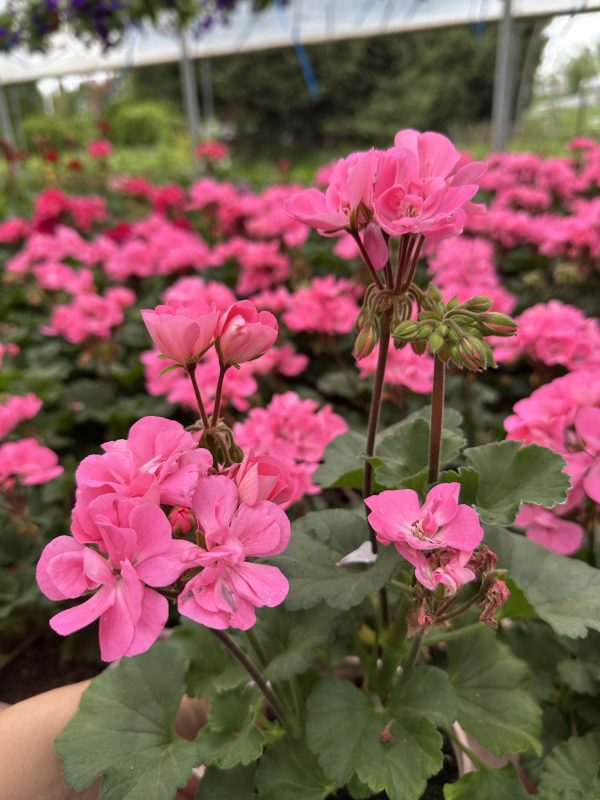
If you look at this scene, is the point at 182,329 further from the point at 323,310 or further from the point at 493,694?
the point at 323,310

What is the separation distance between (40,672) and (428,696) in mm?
925

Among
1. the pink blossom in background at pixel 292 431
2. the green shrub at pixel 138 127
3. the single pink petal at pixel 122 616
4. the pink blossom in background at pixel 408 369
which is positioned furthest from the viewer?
the green shrub at pixel 138 127

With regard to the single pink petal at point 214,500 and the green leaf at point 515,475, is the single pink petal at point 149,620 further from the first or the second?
the green leaf at point 515,475

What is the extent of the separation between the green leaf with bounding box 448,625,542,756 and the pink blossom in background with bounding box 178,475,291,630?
46cm

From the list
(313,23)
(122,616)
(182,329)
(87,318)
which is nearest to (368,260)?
(182,329)

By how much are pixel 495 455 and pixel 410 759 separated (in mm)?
374

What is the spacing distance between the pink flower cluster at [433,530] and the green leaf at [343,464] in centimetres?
23

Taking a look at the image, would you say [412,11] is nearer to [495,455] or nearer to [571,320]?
[571,320]

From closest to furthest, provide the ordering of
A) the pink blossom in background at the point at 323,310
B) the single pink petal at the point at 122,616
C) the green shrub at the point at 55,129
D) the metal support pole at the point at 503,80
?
1. the single pink petal at the point at 122,616
2. the pink blossom in background at the point at 323,310
3. the metal support pole at the point at 503,80
4. the green shrub at the point at 55,129

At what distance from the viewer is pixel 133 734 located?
83cm

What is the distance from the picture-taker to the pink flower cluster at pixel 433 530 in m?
0.63

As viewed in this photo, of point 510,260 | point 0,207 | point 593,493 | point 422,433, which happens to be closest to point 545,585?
point 593,493

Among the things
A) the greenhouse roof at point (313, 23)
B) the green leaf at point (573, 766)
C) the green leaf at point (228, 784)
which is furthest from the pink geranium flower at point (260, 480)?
the greenhouse roof at point (313, 23)

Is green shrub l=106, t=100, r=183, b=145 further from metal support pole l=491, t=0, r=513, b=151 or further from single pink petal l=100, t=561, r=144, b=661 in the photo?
single pink petal l=100, t=561, r=144, b=661
